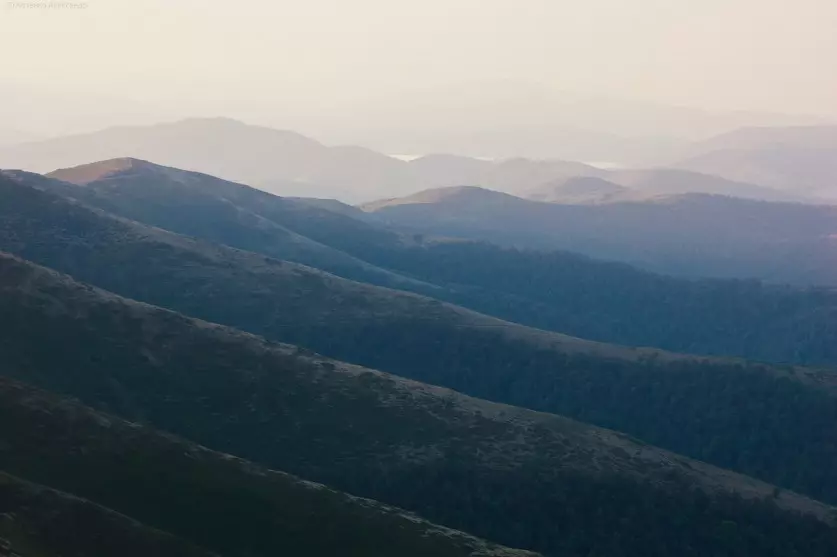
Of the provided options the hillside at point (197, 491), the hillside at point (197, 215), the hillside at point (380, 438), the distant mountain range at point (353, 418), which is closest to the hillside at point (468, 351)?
the distant mountain range at point (353, 418)

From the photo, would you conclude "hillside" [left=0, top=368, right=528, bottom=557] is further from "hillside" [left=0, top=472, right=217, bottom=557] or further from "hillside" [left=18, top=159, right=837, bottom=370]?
"hillside" [left=18, top=159, right=837, bottom=370]

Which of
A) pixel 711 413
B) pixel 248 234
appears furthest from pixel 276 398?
pixel 248 234

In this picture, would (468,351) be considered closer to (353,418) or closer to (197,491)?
(353,418)

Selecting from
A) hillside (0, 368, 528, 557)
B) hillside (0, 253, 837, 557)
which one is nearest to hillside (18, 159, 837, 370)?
hillside (0, 253, 837, 557)

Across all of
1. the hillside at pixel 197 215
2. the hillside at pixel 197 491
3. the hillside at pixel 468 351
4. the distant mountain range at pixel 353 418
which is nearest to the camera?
the hillside at pixel 197 491

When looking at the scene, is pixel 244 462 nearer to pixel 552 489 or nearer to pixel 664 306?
pixel 552 489

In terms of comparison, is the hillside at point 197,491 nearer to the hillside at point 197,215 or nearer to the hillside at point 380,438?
the hillside at point 380,438

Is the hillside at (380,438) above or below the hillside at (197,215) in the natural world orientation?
below
